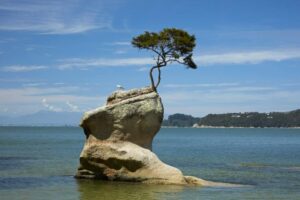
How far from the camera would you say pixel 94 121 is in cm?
3469

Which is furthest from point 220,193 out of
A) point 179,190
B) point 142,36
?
point 142,36

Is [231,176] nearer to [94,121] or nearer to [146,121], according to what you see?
[146,121]

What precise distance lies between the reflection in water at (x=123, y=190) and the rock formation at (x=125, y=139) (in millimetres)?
894

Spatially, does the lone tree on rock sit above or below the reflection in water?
above

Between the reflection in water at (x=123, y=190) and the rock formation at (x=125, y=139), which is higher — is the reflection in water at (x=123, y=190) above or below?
below

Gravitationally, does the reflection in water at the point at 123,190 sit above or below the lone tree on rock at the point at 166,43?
below

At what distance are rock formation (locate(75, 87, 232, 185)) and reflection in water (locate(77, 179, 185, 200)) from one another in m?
0.89

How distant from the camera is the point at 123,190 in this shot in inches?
1211

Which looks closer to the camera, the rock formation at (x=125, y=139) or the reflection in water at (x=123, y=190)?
the reflection in water at (x=123, y=190)

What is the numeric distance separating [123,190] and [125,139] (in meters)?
4.86

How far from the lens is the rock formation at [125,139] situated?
33.6 m

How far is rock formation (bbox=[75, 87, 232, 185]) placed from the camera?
33625 mm

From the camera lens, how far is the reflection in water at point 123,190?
28720 millimetres

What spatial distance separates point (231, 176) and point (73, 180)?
12639 millimetres
